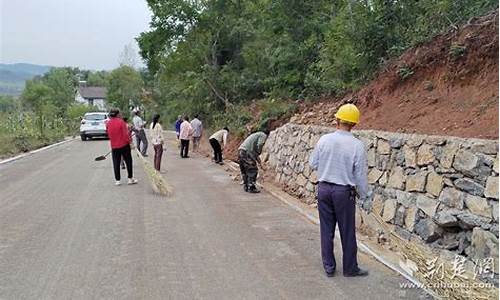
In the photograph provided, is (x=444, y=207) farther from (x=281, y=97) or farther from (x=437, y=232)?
(x=281, y=97)

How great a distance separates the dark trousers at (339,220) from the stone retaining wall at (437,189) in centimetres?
108

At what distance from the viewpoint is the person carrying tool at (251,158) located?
38.0ft

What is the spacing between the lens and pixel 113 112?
1222 cm

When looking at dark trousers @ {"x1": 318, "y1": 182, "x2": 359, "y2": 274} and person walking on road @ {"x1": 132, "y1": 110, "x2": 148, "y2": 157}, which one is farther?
person walking on road @ {"x1": 132, "y1": 110, "x2": 148, "y2": 157}

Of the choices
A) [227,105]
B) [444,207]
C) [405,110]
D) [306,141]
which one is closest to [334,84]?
[306,141]

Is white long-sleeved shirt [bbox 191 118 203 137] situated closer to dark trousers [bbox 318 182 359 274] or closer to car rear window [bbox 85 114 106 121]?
car rear window [bbox 85 114 106 121]

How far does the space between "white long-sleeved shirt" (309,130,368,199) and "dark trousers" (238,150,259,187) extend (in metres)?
6.09

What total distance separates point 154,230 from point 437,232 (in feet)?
13.1

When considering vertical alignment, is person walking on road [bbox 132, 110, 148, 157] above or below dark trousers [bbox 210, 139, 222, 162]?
above

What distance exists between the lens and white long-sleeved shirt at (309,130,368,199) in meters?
5.45

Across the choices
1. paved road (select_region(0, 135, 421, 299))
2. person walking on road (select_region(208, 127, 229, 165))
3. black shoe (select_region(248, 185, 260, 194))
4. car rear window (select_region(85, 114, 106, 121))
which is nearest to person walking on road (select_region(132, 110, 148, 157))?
person walking on road (select_region(208, 127, 229, 165))

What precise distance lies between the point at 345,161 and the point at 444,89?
4569mm

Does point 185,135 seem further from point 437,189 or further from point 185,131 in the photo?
point 437,189

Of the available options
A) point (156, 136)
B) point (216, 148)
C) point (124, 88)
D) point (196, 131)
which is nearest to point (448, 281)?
point (156, 136)
